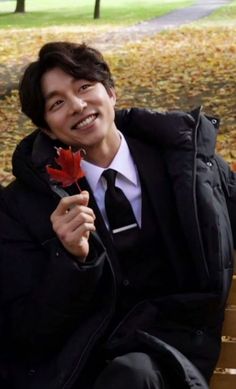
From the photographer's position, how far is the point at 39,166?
8.52 feet

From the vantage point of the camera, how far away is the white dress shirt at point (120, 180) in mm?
2646

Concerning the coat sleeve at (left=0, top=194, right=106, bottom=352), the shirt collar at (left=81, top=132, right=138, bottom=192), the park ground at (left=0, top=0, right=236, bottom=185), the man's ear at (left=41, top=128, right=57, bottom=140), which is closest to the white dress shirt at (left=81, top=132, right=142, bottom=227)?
the shirt collar at (left=81, top=132, right=138, bottom=192)

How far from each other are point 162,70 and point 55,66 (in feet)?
17.9

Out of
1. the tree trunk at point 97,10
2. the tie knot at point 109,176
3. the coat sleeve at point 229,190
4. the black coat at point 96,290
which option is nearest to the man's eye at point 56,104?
the black coat at point 96,290

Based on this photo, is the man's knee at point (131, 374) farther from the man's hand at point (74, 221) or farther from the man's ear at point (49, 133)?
the man's ear at point (49, 133)

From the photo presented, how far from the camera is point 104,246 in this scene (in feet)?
8.36

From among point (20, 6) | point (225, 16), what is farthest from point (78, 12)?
point (225, 16)

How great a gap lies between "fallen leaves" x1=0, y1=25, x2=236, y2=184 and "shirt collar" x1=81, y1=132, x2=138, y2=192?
3945mm

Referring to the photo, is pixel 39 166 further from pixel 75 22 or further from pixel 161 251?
pixel 75 22

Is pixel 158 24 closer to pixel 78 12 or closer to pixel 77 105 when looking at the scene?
pixel 78 12

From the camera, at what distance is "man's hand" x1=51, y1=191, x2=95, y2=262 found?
2264 millimetres

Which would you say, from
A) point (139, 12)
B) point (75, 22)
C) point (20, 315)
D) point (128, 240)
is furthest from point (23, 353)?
point (75, 22)

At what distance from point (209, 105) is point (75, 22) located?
1.53 meters

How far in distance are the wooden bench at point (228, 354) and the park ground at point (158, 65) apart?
3860 mm
